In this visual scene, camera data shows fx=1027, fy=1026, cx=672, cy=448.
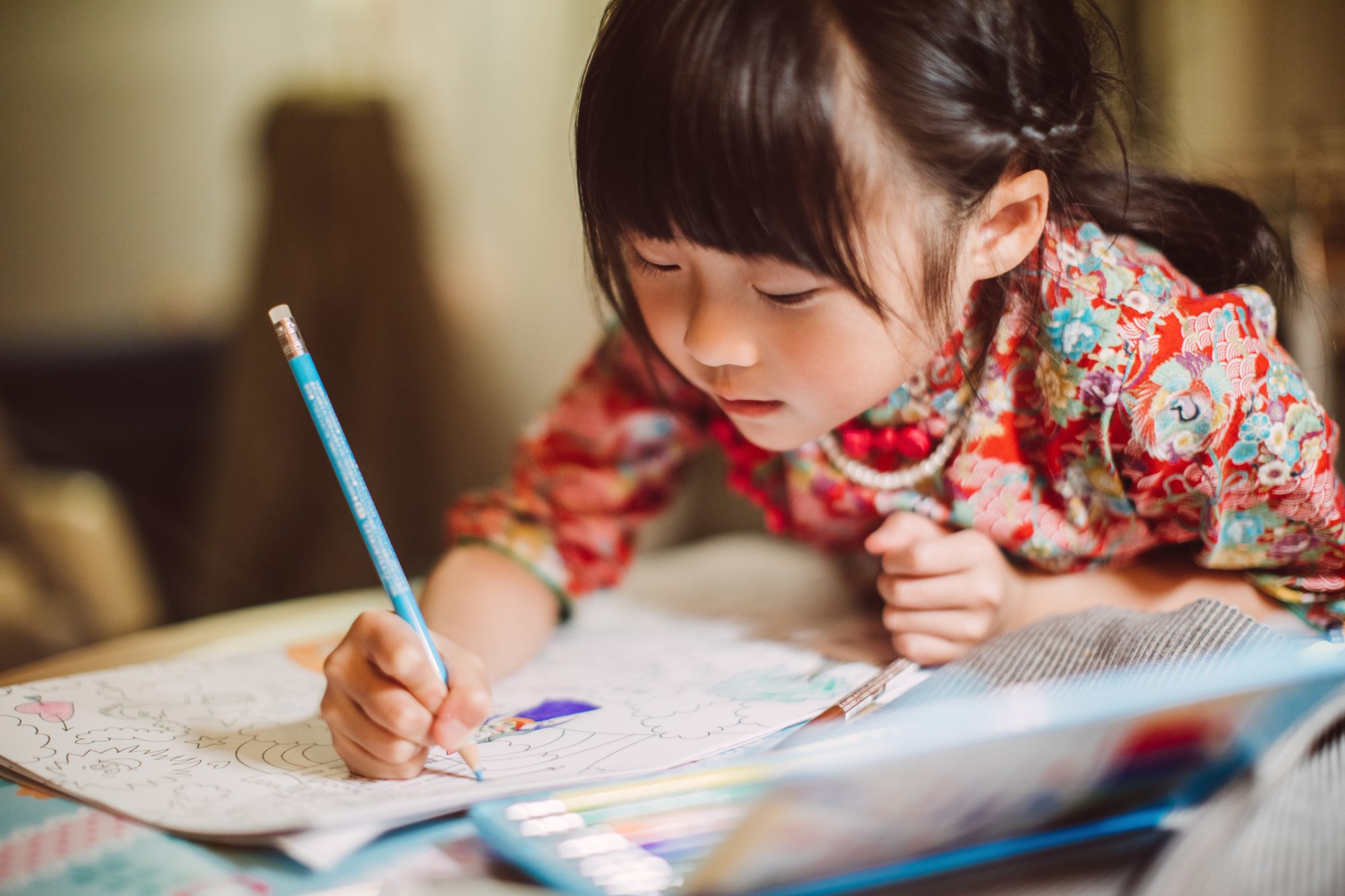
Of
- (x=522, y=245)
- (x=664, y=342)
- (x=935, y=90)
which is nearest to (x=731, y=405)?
(x=664, y=342)

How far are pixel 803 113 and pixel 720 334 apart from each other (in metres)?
0.08

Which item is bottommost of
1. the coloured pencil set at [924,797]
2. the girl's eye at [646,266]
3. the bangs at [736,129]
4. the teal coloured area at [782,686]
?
the teal coloured area at [782,686]

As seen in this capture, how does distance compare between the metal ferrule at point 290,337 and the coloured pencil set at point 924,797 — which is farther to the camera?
the metal ferrule at point 290,337

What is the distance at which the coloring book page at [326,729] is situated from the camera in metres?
0.31

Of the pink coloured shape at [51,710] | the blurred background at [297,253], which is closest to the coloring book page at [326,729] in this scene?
the pink coloured shape at [51,710]

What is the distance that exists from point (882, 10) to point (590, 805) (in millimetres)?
268

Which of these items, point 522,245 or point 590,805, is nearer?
point 590,805

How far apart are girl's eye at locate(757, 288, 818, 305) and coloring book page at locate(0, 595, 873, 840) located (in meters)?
0.15

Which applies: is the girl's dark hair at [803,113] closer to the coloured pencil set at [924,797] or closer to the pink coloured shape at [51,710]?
the coloured pencil set at [924,797]

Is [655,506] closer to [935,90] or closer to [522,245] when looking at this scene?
[935,90]

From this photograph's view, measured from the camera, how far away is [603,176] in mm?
368

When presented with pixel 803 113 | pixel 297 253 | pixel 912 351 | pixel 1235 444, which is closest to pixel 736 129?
pixel 803 113

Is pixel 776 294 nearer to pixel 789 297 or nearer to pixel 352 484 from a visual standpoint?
pixel 789 297

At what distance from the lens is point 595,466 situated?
569 millimetres
